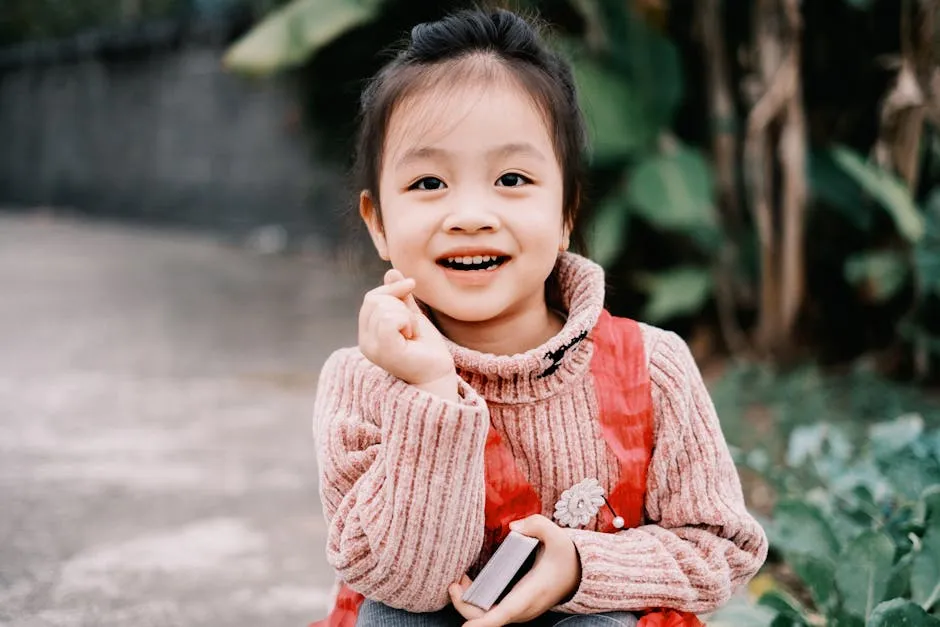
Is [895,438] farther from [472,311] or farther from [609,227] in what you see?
[609,227]

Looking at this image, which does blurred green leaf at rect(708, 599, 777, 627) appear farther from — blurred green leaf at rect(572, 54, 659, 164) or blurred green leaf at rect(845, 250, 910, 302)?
blurred green leaf at rect(572, 54, 659, 164)

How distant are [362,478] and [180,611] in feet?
3.32

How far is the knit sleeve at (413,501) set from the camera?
4.18 ft

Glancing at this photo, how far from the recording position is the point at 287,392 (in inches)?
164

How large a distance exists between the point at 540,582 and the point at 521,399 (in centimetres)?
25

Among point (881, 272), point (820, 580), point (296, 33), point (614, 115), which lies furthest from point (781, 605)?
point (296, 33)

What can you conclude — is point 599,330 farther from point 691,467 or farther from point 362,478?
point 362,478

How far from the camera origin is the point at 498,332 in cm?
155

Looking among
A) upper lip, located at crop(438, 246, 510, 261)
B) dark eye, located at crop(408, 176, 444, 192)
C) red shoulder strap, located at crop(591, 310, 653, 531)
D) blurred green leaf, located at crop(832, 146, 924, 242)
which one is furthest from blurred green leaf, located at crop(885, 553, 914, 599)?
blurred green leaf, located at crop(832, 146, 924, 242)

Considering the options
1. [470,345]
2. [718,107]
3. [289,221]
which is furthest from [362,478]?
[289,221]

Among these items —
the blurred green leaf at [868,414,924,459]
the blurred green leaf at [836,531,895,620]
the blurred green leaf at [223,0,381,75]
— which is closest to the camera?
the blurred green leaf at [836,531,895,620]

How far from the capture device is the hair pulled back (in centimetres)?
147

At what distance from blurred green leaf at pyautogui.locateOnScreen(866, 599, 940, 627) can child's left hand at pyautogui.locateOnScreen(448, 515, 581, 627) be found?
0.50 metres

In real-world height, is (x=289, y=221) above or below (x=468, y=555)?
above
